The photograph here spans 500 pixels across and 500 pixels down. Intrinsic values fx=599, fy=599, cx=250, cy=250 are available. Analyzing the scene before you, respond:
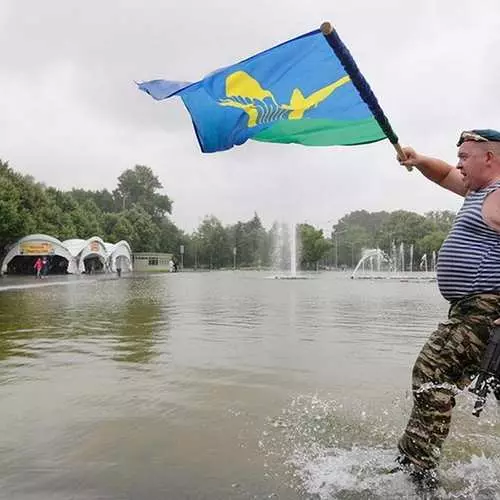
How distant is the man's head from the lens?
11.4ft

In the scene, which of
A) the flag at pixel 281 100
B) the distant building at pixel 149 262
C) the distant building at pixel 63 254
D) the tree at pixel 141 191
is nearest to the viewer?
the flag at pixel 281 100

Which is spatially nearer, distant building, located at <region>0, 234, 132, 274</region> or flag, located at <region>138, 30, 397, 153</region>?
flag, located at <region>138, 30, 397, 153</region>

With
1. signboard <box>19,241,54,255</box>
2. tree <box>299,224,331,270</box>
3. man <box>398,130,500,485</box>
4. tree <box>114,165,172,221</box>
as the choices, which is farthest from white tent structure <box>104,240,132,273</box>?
man <box>398,130,500,485</box>

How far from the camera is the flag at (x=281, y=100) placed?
14.2ft

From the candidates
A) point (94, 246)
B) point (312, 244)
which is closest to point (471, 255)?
point (94, 246)

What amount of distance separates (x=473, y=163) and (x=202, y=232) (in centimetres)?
10717

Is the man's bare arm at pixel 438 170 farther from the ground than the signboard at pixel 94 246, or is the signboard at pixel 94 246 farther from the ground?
the signboard at pixel 94 246

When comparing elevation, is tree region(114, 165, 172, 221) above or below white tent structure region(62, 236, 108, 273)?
above

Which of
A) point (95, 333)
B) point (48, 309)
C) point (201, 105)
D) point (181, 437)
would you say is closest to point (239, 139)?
point (201, 105)

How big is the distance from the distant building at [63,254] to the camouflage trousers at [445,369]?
49285 mm

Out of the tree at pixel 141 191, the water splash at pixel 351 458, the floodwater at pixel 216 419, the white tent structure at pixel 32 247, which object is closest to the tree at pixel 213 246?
the tree at pixel 141 191

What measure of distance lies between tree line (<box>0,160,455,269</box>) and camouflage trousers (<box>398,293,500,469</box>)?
192 feet

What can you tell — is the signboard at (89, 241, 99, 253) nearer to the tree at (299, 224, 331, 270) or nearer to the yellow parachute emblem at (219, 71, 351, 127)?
the tree at (299, 224, 331, 270)

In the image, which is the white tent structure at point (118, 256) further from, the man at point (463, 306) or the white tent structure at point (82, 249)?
the man at point (463, 306)
